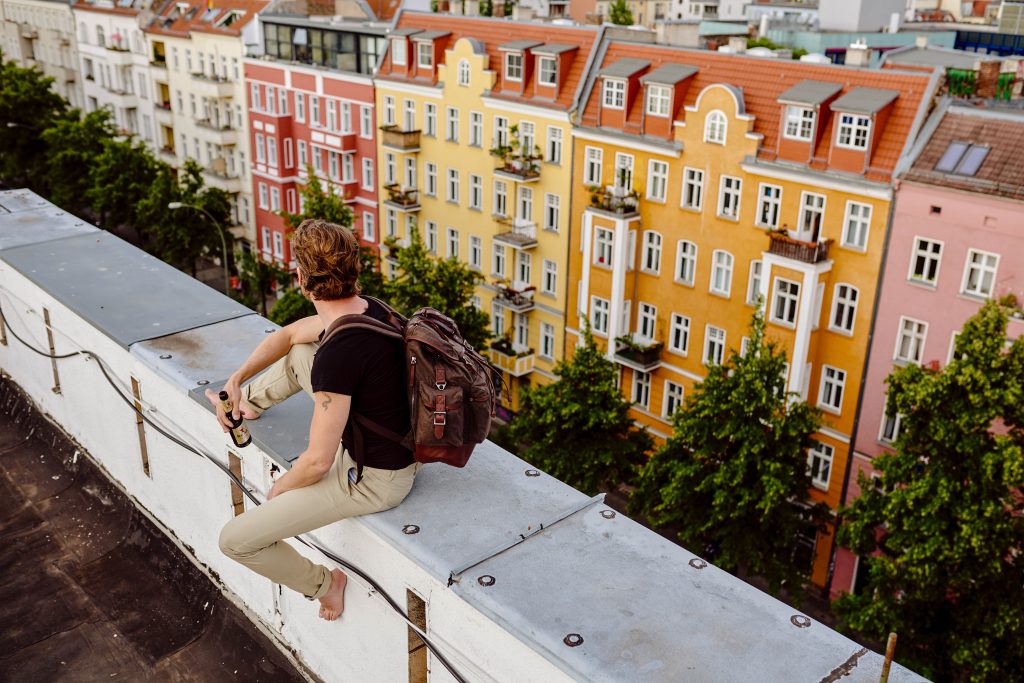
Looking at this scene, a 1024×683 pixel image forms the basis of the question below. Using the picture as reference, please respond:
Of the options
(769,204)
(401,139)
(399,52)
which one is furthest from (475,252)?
(769,204)

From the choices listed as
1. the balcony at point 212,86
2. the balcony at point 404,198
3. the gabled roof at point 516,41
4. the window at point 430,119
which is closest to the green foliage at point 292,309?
the balcony at point 404,198

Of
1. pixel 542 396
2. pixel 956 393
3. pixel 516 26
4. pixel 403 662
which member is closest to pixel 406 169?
pixel 516 26

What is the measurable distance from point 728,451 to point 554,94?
1776 centimetres

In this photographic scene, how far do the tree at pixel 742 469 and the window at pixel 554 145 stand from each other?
1450cm

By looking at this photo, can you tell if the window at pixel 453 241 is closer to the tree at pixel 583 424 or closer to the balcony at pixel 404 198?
the balcony at pixel 404 198

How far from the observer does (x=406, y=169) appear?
45531 mm

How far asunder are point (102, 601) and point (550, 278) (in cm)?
3483

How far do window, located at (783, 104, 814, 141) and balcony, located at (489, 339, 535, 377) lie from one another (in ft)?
50.3

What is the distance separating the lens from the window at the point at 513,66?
39.1 m

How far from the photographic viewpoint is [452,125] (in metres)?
42.5

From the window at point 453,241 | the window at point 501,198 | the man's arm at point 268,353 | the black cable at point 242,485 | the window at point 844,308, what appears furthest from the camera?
the window at point 453,241

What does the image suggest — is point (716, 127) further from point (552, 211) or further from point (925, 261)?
point (552, 211)

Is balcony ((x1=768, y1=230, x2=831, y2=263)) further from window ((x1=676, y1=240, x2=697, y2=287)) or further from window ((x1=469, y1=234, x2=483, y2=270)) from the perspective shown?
window ((x1=469, y1=234, x2=483, y2=270))

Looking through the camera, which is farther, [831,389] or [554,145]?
[554,145]
